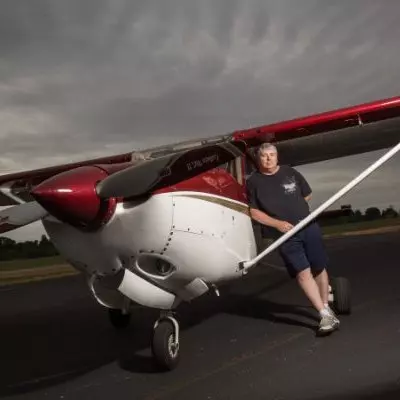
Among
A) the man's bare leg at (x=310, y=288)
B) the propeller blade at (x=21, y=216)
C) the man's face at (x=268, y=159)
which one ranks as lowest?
the man's bare leg at (x=310, y=288)

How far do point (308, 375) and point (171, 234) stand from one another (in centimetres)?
115

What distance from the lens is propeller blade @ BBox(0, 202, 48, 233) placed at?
10.6 feet

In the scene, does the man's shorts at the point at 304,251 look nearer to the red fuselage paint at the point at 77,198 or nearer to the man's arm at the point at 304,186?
the man's arm at the point at 304,186

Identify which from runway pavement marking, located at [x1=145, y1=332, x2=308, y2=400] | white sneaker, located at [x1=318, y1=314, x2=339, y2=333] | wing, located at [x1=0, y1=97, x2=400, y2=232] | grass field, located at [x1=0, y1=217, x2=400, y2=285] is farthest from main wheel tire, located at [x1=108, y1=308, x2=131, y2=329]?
grass field, located at [x1=0, y1=217, x2=400, y2=285]

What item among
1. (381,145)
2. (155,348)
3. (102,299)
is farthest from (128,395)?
(381,145)

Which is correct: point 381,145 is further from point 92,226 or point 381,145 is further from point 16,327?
point 16,327

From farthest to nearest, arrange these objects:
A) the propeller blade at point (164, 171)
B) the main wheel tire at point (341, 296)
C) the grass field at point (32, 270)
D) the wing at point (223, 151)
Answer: the grass field at point (32, 270), the main wheel tire at point (341, 296), the wing at point (223, 151), the propeller blade at point (164, 171)

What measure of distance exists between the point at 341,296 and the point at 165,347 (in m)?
1.97

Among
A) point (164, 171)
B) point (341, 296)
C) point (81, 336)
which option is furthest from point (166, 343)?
point (341, 296)

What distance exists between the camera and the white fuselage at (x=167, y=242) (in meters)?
3.10

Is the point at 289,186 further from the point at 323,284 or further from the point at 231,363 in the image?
the point at 231,363

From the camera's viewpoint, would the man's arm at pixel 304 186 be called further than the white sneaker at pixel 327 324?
Yes

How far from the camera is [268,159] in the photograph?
4211mm

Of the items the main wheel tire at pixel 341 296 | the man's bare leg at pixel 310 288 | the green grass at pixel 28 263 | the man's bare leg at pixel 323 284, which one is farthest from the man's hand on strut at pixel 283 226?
the green grass at pixel 28 263
